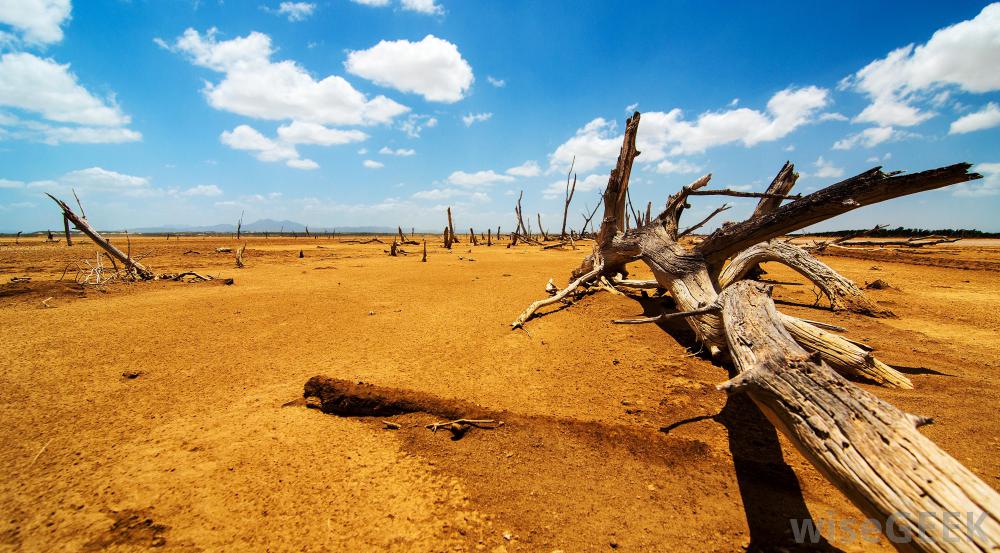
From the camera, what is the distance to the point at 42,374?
3439 millimetres

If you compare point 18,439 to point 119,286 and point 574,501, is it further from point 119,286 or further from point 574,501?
point 119,286

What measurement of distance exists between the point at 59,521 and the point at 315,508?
124 cm

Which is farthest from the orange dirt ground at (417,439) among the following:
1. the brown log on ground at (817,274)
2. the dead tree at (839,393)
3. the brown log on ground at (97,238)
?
the brown log on ground at (97,238)

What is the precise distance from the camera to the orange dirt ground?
184 centimetres

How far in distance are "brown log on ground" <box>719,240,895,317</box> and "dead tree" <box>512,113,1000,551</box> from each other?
2052mm

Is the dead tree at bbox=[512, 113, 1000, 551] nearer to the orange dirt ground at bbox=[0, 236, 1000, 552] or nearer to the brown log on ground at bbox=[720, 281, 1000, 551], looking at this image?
the brown log on ground at bbox=[720, 281, 1000, 551]

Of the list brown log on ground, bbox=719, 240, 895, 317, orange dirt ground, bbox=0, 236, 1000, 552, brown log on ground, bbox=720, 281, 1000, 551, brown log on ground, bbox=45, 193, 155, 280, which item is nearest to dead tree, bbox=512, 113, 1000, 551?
brown log on ground, bbox=720, 281, 1000, 551

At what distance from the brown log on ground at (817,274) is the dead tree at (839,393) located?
6.73ft

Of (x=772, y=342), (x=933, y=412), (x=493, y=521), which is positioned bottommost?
(x=493, y=521)

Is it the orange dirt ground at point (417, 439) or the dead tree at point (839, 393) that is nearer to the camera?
the dead tree at point (839, 393)

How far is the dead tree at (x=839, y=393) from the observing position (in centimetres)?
117

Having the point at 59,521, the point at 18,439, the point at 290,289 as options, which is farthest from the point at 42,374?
the point at 290,289

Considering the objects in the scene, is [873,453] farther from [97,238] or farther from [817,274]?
[97,238]

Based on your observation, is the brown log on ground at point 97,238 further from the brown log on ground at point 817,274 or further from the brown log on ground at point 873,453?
the brown log on ground at point 817,274
